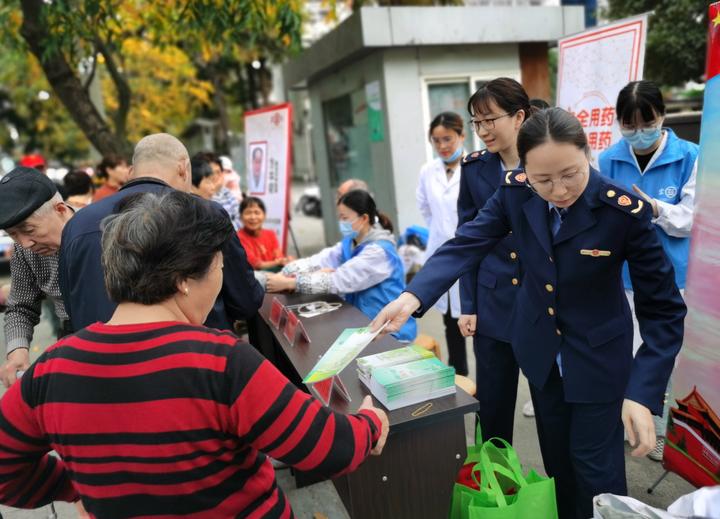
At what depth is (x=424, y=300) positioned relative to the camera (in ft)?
6.46

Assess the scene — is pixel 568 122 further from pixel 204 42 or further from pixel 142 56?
pixel 142 56

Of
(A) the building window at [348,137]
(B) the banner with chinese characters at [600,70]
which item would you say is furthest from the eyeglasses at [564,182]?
(A) the building window at [348,137]

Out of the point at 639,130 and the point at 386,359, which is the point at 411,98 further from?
the point at 386,359

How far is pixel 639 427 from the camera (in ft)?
5.13

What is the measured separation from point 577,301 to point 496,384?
28.8 inches

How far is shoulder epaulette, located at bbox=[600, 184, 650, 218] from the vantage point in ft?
5.40

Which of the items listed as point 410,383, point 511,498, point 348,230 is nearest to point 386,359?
point 410,383

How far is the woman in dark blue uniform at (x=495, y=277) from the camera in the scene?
2354 millimetres

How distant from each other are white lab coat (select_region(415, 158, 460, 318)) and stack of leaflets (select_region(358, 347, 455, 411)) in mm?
1643

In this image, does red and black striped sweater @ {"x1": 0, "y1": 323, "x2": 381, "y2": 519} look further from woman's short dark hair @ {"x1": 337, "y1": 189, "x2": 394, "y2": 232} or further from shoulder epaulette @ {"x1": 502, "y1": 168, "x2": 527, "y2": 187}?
woman's short dark hair @ {"x1": 337, "y1": 189, "x2": 394, "y2": 232}

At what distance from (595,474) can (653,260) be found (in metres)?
0.74

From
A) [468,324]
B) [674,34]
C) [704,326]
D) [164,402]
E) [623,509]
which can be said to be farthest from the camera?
[674,34]

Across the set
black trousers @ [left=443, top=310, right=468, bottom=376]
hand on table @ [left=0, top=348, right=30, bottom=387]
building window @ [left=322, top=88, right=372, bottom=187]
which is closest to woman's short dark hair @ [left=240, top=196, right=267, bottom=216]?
black trousers @ [left=443, top=310, right=468, bottom=376]

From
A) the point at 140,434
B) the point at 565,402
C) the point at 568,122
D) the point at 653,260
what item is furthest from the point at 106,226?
the point at 565,402
